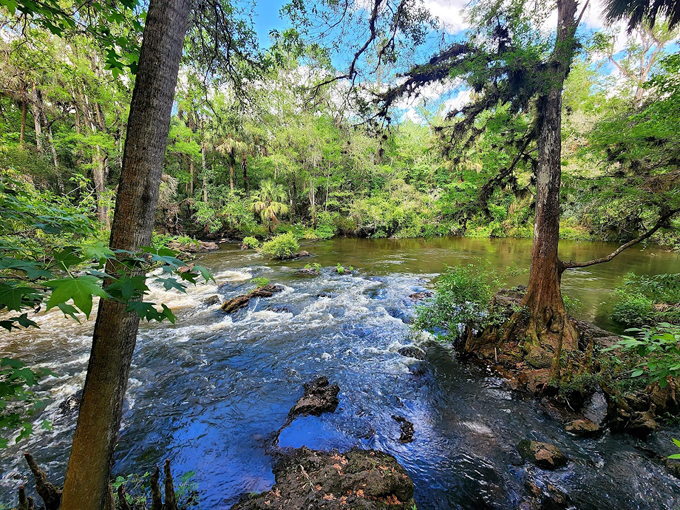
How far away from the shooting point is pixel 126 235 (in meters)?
1.85

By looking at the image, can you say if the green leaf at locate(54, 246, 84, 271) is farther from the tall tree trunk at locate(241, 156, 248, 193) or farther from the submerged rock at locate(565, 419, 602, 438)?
the tall tree trunk at locate(241, 156, 248, 193)

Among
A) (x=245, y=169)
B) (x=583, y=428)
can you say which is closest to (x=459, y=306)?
(x=583, y=428)

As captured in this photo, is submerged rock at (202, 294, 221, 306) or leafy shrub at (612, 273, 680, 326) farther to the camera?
submerged rock at (202, 294, 221, 306)

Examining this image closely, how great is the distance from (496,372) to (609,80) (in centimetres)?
2220

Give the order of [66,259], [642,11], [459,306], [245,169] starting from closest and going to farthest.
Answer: [66,259] → [642,11] → [459,306] → [245,169]

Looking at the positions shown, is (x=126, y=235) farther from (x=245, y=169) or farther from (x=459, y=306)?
(x=245, y=169)

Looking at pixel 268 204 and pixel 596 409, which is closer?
pixel 596 409

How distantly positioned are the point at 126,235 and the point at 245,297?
26.5 feet

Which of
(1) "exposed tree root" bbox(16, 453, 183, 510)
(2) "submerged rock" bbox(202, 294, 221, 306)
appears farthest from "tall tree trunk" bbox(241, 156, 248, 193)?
(1) "exposed tree root" bbox(16, 453, 183, 510)

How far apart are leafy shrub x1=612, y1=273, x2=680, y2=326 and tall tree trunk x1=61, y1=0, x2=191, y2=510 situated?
9692 millimetres

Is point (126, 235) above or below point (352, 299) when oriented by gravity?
above

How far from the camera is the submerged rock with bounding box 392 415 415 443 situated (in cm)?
399

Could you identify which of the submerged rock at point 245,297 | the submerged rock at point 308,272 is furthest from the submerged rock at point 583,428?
the submerged rock at point 308,272

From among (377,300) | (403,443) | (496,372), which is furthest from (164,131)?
(377,300)
